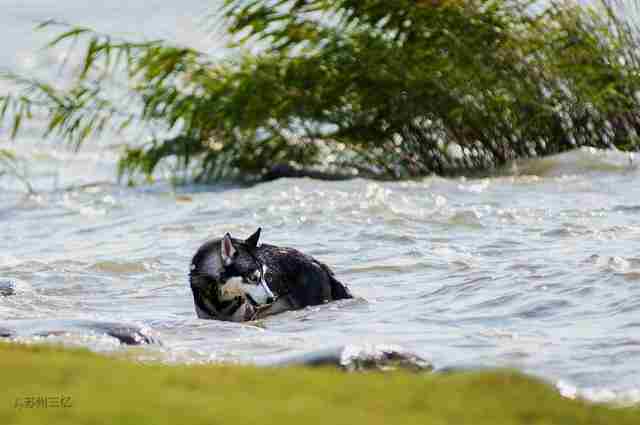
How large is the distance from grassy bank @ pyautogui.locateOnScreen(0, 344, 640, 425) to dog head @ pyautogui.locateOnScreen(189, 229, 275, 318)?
9.10 feet

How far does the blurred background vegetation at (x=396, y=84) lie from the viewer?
14711mm

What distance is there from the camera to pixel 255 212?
1369cm

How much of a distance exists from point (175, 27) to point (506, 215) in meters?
23.7

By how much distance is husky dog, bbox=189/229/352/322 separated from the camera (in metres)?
8.10

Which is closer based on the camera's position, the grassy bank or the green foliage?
the grassy bank

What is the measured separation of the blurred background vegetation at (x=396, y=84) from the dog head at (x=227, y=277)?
649cm

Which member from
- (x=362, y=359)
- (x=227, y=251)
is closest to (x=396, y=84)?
(x=227, y=251)

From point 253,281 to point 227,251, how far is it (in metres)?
0.24

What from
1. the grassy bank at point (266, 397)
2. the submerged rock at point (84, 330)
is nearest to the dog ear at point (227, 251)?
the submerged rock at point (84, 330)

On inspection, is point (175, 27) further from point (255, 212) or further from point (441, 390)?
point (441, 390)

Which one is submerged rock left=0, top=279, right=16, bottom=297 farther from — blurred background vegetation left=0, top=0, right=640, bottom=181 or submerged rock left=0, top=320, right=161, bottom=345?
blurred background vegetation left=0, top=0, right=640, bottom=181

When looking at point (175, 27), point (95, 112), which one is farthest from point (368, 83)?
point (175, 27)

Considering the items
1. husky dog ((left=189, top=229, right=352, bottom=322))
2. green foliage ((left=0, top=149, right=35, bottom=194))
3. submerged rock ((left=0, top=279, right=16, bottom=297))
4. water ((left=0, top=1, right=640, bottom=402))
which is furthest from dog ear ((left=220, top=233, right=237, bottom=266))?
green foliage ((left=0, top=149, right=35, bottom=194))

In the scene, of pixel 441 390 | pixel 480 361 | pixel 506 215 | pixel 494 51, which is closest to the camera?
pixel 441 390
